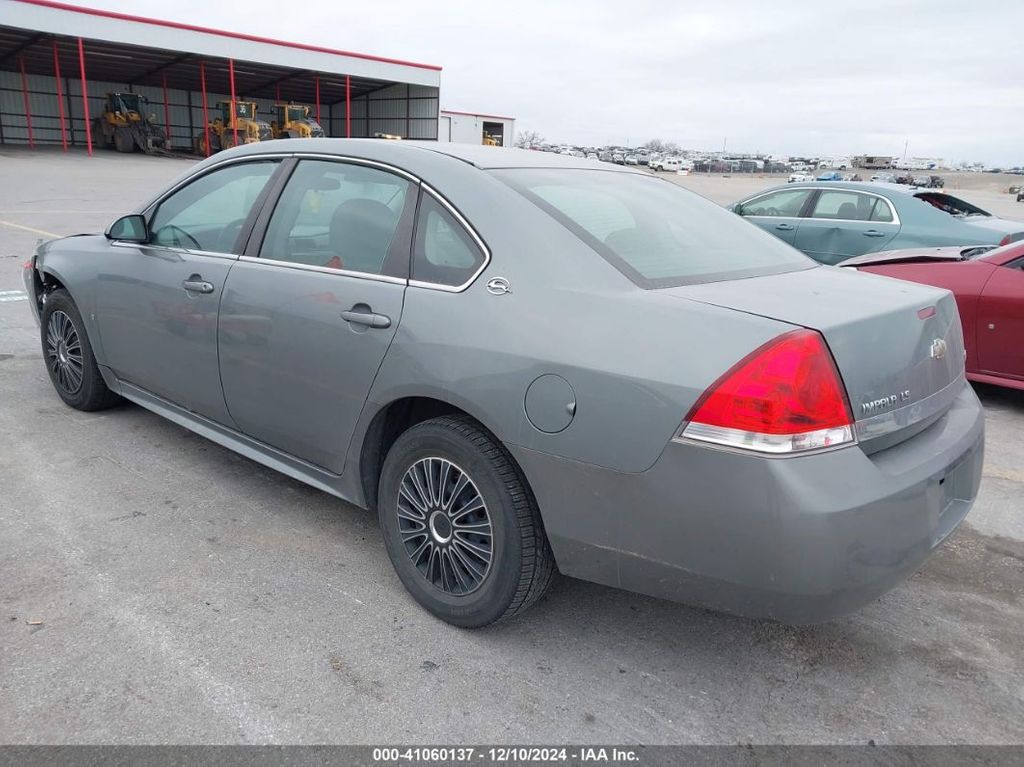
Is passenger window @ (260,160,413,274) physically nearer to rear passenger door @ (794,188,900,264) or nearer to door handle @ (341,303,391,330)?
door handle @ (341,303,391,330)

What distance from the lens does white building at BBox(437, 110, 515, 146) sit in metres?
43.1

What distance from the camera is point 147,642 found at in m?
2.55

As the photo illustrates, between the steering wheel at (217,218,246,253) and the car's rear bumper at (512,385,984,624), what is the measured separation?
1819mm

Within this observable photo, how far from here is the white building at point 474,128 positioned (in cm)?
4309

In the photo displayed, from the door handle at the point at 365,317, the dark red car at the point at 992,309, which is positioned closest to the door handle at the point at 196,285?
the door handle at the point at 365,317

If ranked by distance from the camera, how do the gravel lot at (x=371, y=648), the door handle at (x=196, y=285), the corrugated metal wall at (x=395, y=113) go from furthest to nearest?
the corrugated metal wall at (x=395, y=113) → the door handle at (x=196, y=285) → the gravel lot at (x=371, y=648)

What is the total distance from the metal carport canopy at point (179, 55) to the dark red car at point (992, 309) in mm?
31675

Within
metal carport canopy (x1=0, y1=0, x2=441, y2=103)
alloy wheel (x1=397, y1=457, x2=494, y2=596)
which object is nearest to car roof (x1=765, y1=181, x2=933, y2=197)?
alloy wheel (x1=397, y1=457, x2=494, y2=596)

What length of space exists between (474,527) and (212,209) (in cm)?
212

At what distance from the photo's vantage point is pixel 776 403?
203cm

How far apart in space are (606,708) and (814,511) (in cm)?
87

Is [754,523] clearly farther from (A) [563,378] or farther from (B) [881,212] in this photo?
(B) [881,212]

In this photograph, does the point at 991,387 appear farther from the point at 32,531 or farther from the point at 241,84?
the point at 241,84

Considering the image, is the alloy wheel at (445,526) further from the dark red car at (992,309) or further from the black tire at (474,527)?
the dark red car at (992,309)
